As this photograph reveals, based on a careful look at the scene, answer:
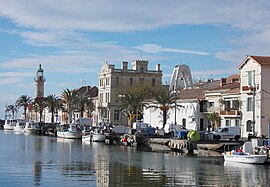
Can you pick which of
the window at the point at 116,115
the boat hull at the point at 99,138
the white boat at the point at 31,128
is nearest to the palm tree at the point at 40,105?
the white boat at the point at 31,128

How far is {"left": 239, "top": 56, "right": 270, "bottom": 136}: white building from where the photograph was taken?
77.9 metres

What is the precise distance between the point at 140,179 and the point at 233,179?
739 centimetres

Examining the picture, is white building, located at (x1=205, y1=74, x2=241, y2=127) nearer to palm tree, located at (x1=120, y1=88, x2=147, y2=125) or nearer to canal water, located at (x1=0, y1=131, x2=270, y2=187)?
palm tree, located at (x1=120, y1=88, x2=147, y2=125)

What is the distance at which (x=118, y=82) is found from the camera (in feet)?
447

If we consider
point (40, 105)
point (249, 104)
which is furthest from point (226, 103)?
point (40, 105)

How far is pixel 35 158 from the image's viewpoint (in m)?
60.2

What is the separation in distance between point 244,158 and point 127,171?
1342 cm

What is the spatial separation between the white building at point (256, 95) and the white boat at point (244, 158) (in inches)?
816

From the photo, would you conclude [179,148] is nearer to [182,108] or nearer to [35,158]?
[35,158]

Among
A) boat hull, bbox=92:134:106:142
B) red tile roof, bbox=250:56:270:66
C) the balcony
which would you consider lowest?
boat hull, bbox=92:134:106:142

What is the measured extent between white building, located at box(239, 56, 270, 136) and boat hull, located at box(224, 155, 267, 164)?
2086 cm

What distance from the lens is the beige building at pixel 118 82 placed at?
13538cm

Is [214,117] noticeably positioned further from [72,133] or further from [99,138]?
[72,133]

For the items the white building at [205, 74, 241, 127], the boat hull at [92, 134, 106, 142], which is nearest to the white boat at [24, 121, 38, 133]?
the boat hull at [92, 134, 106, 142]
